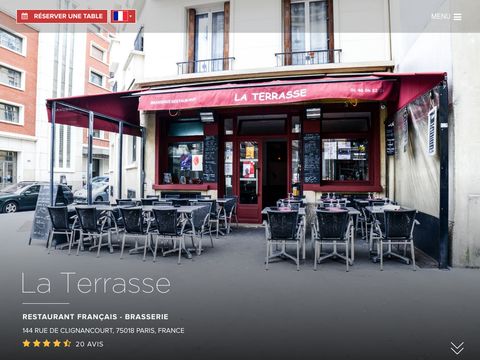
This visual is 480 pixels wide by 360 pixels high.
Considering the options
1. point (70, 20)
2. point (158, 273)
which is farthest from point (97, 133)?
point (158, 273)

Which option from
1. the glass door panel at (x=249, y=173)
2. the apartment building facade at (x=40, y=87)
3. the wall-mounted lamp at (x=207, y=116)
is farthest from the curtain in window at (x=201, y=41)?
the apartment building facade at (x=40, y=87)

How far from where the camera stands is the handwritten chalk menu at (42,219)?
25.0 feet

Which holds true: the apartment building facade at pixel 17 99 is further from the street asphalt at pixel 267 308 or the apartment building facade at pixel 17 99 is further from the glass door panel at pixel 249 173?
the street asphalt at pixel 267 308

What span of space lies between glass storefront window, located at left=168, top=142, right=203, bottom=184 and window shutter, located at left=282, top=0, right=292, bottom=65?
11.5 feet

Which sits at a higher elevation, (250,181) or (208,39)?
(208,39)

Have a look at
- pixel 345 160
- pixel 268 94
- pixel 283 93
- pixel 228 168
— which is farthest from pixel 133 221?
pixel 345 160

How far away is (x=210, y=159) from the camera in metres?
10.2

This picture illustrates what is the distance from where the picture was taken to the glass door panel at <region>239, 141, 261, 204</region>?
33.8 ft

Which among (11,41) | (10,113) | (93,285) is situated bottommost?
→ (93,285)

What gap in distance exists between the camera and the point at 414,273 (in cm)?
526

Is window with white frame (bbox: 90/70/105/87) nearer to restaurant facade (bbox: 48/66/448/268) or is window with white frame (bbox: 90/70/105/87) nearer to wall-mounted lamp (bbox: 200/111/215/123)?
restaurant facade (bbox: 48/66/448/268)

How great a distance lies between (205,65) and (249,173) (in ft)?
11.4

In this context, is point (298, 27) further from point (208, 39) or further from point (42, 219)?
point (42, 219)

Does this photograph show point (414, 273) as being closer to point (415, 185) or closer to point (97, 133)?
point (415, 185)
